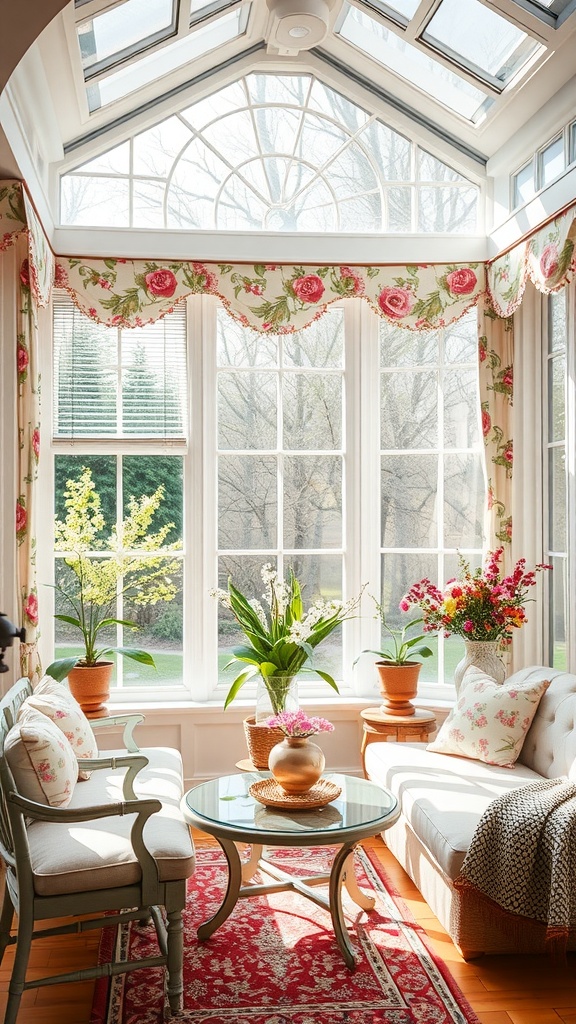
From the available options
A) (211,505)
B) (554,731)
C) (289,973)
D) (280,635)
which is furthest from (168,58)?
(289,973)

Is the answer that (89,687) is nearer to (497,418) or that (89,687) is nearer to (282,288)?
(282,288)

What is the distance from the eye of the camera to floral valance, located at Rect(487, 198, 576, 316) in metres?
3.79

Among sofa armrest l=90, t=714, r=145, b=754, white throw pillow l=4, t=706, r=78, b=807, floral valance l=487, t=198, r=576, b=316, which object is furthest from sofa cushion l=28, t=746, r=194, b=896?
floral valance l=487, t=198, r=576, b=316

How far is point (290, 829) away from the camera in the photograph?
114 inches

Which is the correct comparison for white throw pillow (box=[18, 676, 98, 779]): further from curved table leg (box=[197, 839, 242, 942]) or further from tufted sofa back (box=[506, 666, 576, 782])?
tufted sofa back (box=[506, 666, 576, 782])

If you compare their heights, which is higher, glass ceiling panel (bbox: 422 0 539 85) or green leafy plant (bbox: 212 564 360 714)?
glass ceiling panel (bbox: 422 0 539 85)

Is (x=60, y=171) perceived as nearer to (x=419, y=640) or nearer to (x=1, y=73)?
(x=1, y=73)

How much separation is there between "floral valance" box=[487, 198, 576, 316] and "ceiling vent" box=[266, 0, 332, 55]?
4.43 feet

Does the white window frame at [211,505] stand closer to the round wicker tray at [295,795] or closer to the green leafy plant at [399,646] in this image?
the green leafy plant at [399,646]

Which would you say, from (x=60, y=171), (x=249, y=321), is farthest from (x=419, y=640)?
(x=60, y=171)

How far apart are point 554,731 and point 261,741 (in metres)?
1.32

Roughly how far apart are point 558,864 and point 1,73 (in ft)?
9.25

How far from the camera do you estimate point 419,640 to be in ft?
15.3

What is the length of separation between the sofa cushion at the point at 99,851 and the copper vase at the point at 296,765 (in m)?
0.38
